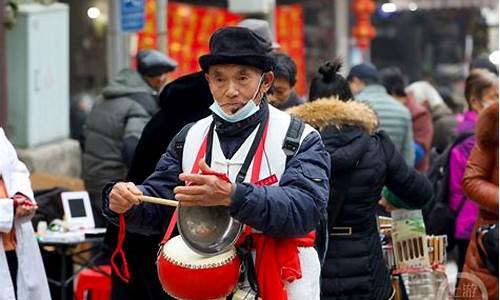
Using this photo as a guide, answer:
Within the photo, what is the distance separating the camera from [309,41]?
30.5 metres

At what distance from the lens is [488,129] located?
796cm

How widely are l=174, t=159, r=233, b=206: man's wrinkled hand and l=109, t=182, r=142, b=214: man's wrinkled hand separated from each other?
36 centimetres

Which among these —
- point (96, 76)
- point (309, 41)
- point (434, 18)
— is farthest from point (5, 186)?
point (434, 18)

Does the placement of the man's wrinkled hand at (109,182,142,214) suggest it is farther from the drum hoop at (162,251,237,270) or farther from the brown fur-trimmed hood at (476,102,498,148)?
Result: the brown fur-trimmed hood at (476,102,498,148)

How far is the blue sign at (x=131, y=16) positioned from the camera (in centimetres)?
1372

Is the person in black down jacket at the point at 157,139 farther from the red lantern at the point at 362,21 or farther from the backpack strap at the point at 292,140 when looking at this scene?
the red lantern at the point at 362,21

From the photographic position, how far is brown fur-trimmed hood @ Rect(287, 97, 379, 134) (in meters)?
6.68

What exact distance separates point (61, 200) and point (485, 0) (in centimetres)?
2419

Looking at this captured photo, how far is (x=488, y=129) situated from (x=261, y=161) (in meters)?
3.23

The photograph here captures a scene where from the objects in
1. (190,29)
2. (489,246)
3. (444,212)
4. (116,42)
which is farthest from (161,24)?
(190,29)

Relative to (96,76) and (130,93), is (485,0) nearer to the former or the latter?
(96,76)

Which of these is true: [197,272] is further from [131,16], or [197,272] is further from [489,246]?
[131,16]

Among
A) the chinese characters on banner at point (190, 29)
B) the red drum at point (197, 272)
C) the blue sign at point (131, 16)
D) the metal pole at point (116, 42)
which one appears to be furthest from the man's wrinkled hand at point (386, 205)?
the chinese characters on banner at point (190, 29)

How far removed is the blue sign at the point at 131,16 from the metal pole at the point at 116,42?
86 millimetres
